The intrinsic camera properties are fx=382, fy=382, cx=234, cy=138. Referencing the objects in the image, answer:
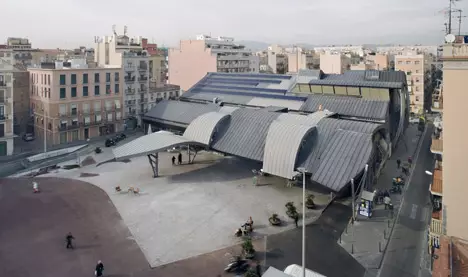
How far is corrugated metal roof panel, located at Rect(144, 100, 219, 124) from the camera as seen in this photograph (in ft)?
205

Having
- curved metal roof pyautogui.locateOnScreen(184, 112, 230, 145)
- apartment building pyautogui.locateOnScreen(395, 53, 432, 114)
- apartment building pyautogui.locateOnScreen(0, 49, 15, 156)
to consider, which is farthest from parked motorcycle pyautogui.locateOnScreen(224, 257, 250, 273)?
apartment building pyautogui.locateOnScreen(395, 53, 432, 114)

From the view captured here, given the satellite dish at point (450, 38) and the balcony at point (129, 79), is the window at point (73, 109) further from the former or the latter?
the satellite dish at point (450, 38)

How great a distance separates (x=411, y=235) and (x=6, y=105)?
5404 cm

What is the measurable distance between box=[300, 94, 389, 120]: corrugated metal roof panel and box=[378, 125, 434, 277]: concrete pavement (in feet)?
31.6

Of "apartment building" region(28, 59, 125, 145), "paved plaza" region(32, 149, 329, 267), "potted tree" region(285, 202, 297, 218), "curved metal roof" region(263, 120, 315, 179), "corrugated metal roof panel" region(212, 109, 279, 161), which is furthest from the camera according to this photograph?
"apartment building" region(28, 59, 125, 145)

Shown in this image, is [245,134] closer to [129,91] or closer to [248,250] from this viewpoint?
[248,250]

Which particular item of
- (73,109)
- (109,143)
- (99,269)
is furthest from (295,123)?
(73,109)

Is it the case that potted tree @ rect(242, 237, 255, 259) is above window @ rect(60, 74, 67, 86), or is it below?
below

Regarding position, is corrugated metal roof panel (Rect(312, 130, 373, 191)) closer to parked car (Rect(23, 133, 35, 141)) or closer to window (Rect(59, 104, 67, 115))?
window (Rect(59, 104, 67, 115))

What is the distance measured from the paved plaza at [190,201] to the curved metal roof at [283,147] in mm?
3009

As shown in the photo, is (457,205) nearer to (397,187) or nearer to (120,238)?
(397,187)

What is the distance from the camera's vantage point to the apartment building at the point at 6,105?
53.9 metres

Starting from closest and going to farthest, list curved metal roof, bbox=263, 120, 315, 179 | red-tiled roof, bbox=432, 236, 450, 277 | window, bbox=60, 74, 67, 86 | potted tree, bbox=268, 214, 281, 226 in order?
red-tiled roof, bbox=432, 236, 450, 277 → potted tree, bbox=268, 214, 281, 226 → curved metal roof, bbox=263, 120, 315, 179 → window, bbox=60, 74, 67, 86

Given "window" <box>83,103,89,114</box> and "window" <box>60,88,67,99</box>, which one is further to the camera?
"window" <box>83,103,89,114</box>
